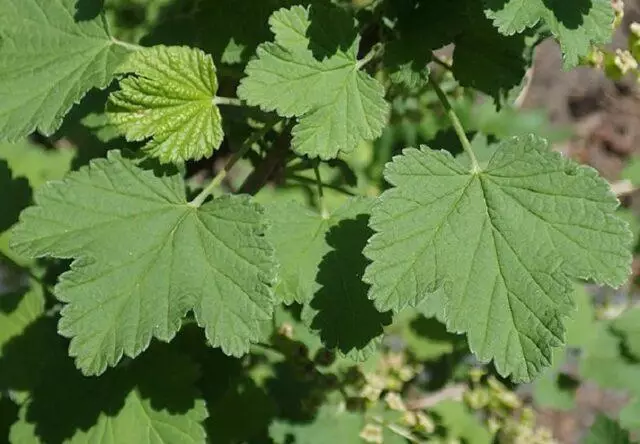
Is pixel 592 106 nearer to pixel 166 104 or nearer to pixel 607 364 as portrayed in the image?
pixel 607 364

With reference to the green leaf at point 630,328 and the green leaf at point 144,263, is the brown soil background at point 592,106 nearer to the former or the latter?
the green leaf at point 630,328

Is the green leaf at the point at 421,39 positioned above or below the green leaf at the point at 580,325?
above

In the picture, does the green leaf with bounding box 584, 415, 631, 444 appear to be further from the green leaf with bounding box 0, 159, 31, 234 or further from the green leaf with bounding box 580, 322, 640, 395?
the green leaf with bounding box 0, 159, 31, 234

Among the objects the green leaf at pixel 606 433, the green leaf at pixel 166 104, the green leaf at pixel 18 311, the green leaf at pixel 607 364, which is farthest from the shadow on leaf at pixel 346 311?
the green leaf at pixel 607 364

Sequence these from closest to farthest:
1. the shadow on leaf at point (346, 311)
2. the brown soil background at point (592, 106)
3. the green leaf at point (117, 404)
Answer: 1. the shadow on leaf at point (346, 311)
2. the green leaf at point (117, 404)
3. the brown soil background at point (592, 106)

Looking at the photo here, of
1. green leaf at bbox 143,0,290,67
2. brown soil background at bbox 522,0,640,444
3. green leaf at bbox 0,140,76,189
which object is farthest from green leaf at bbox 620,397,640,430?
brown soil background at bbox 522,0,640,444

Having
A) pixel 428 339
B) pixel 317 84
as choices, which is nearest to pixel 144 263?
pixel 317 84

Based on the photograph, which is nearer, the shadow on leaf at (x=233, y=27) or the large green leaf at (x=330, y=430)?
the shadow on leaf at (x=233, y=27)

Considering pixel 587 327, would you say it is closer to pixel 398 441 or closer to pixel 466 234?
pixel 398 441
